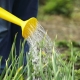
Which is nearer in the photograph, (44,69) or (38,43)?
(44,69)

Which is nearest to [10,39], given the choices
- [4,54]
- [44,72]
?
[4,54]

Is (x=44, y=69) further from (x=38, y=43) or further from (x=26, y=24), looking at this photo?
(x=26, y=24)

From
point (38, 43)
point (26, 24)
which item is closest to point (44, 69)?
point (38, 43)

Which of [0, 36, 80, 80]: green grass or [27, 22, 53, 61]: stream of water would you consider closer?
[0, 36, 80, 80]: green grass

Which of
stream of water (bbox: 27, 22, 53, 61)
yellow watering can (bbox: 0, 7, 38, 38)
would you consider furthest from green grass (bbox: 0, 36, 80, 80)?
yellow watering can (bbox: 0, 7, 38, 38)

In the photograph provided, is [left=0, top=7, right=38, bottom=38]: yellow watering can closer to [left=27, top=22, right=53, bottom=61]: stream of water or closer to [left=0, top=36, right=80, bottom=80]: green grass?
[left=27, top=22, right=53, bottom=61]: stream of water

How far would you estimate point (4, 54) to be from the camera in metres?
2.45

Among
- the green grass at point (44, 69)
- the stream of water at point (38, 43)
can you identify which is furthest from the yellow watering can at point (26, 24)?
the green grass at point (44, 69)

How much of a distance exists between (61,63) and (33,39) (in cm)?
31

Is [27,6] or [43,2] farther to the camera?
[43,2]

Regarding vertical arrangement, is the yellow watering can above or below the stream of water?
above

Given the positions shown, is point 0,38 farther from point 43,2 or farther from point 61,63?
point 43,2

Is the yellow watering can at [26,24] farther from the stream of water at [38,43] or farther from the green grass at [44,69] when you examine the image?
the green grass at [44,69]

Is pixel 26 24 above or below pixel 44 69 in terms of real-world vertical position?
above
